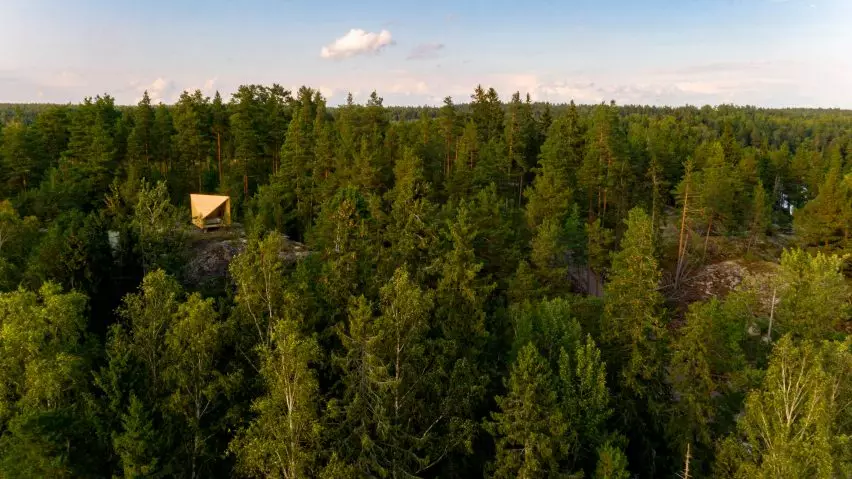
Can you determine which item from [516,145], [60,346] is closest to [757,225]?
[516,145]

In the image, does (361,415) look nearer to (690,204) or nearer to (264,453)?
(264,453)

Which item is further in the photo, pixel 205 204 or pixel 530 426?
pixel 205 204

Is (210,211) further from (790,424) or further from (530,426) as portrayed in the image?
(790,424)

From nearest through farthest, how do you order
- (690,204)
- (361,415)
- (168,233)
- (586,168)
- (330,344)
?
(361,415) → (330,344) → (168,233) → (690,204) → (586,168)

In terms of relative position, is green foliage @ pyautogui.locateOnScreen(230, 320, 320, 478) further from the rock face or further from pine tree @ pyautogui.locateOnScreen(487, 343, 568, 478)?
the rock face

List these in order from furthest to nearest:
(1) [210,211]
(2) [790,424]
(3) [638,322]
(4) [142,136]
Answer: (4) [142,136]
(1) [210,211]
(3) [638,322]
(2) [790,424]

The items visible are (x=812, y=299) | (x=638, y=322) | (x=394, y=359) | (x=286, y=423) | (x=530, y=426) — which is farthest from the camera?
(x=812, y=299)

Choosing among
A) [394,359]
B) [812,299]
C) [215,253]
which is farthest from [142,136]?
[812,299]

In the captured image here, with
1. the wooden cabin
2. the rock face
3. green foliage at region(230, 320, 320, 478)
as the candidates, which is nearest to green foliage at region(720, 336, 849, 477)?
green foliage at region(230, 320, 320, 478)

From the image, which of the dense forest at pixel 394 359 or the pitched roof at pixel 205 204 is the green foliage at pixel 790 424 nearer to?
the dense forest at pixel 394 359
